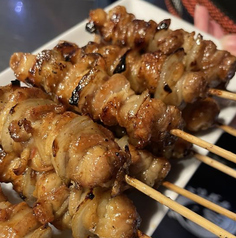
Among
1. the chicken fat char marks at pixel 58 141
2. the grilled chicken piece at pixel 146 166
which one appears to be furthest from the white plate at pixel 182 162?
the chicken fat char marks at pixel 58 141

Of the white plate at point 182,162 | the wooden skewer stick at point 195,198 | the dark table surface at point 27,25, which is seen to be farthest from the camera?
the dark table surface at point 27,25

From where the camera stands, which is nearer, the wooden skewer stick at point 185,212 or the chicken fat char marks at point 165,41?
the wooden skewer stick at point 185,212

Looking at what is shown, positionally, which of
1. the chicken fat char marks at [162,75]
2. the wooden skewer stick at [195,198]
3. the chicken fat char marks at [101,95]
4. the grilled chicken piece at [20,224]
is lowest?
the grilled chicken piece at [20,224]

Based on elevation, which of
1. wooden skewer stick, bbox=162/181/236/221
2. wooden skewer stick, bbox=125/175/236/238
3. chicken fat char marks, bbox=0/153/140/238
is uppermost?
wooden skewer stick, bbox=125/175/236/238

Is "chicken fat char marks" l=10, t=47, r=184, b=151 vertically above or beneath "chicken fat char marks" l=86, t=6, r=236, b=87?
beneath

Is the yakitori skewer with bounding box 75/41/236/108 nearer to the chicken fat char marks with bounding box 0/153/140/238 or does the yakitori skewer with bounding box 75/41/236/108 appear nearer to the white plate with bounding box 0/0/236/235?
the white plate with bounding box 0/0/236/235

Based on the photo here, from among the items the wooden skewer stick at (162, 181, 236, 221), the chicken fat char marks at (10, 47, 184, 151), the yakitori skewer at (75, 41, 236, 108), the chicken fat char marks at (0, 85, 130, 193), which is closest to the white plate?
the wooden skewer stick at (162, 181, 236, 221)

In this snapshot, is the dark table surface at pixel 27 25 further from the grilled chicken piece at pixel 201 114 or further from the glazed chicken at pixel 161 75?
the grilled chicken piece at pixel 201 114

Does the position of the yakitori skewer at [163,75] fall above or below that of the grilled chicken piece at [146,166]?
above

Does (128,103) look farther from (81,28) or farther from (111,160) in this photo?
(81,28)
